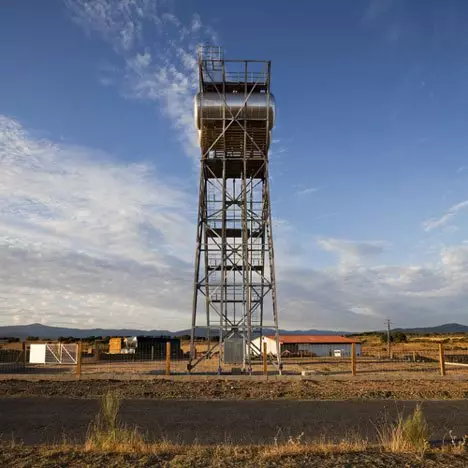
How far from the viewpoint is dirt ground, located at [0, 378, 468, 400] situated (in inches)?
633

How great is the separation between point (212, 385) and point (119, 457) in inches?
459

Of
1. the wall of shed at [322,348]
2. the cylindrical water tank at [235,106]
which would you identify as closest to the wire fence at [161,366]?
the wall of shed at [322,348]

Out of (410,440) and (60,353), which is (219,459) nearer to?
(410,440)

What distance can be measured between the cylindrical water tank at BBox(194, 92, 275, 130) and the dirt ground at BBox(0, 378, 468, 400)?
1476 centimetres

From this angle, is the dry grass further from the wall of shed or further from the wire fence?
the wall of shed

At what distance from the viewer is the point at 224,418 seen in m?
12.2

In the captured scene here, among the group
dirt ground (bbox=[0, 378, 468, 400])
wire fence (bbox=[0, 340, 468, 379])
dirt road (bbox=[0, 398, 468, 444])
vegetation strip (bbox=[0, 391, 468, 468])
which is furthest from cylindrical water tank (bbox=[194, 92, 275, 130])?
vegetation strip (bbox=[0, 391, 468, 468])

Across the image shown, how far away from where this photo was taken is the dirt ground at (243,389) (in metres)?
16.1

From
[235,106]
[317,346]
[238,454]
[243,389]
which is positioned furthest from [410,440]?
[317,346]

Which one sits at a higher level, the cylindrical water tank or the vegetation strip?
the cylindrical water tank

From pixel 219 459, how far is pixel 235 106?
23907mm

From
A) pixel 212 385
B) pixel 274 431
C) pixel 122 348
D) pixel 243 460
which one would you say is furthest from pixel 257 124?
pixel 122 348

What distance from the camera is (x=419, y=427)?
836 cm

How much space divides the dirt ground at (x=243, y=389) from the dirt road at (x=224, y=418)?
1.10 m
